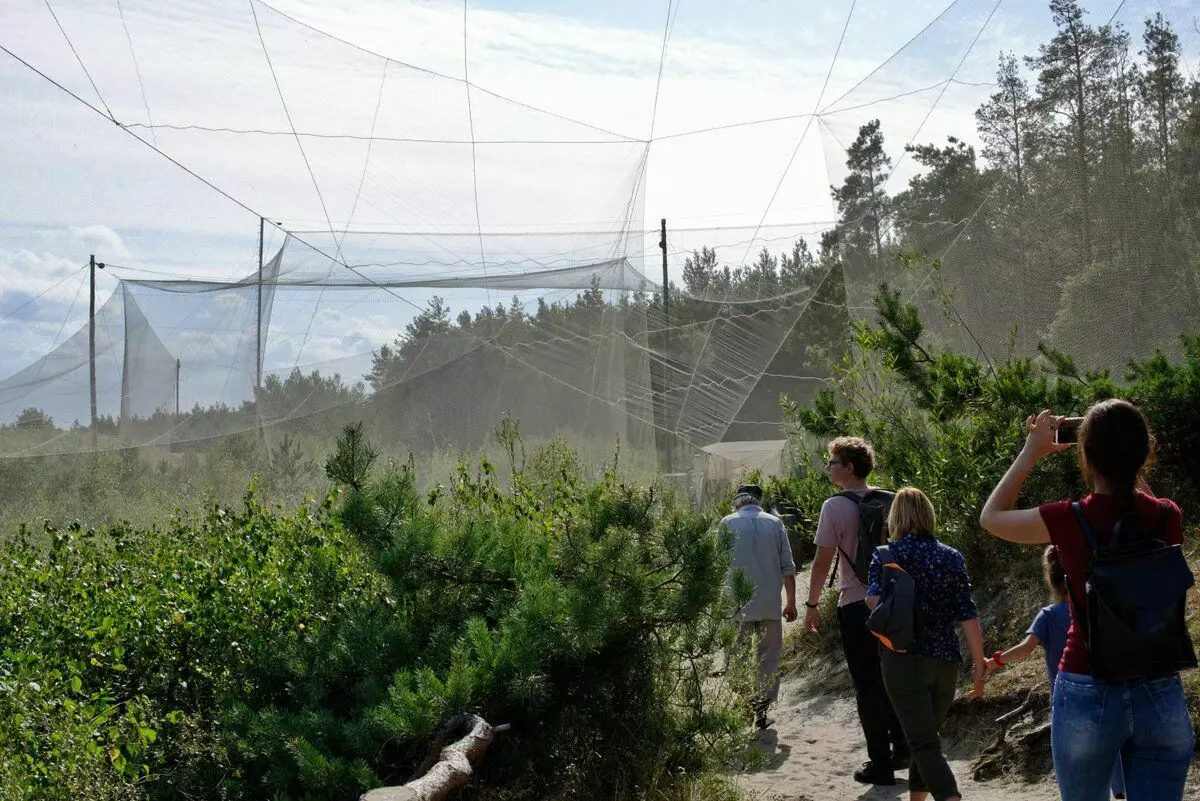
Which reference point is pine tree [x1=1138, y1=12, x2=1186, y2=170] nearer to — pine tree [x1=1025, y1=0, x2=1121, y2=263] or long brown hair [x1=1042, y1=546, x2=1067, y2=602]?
pine tree [x1=1025, y1=0, x2=1121, y2=263]

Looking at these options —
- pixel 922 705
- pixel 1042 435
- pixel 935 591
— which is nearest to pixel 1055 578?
pixel 935 591

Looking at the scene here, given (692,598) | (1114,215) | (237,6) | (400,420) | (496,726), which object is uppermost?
(237,6)

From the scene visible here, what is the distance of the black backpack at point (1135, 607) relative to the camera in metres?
2.75

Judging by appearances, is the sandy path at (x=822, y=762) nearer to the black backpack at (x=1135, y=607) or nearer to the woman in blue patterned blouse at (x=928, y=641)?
the woman in blue patterned blouse at (x=928, y=641)

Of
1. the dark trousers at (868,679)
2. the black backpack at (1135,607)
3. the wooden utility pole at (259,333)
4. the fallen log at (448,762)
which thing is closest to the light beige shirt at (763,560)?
the dark trousers at (868,679)

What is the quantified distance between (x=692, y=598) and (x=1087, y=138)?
6.09 m

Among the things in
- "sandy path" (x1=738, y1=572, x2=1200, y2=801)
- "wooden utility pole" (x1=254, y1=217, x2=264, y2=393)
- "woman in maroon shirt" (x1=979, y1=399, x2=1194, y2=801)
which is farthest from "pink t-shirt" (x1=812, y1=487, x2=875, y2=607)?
"wooden utility pole" (x1=254, y1=217, x2=264, y2=393)

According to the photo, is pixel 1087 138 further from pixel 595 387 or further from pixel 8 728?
pixel 8 728

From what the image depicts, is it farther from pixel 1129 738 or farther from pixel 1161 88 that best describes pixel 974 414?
pixel 1129 738

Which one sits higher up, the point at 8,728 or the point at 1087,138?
the point at 1087,138

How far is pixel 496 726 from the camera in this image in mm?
4188

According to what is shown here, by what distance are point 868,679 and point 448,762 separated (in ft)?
8.30

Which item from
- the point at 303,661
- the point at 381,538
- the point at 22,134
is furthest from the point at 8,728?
the point at 22,134

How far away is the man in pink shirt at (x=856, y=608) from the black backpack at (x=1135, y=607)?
8.73 ft
